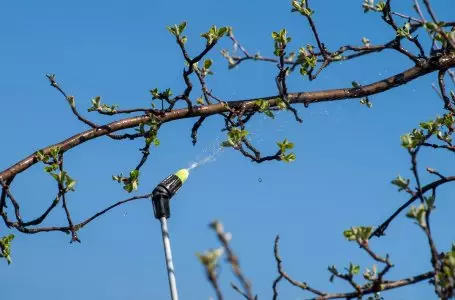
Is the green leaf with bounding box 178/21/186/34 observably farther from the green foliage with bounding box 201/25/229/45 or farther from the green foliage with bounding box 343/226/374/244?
the green foliage with bounding box 343/226/374/244

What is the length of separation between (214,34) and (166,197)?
785 millimetres

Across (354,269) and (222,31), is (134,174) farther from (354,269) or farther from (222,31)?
(354,269)

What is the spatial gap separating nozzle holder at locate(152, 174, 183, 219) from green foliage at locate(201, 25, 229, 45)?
64cm

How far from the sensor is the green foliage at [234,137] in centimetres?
326

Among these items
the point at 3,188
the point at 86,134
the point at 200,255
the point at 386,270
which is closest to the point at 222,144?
the point at 86,134

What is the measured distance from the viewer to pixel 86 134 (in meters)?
3.55

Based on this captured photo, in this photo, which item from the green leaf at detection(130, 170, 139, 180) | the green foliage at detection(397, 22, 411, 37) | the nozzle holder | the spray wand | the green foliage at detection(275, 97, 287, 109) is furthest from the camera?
the green leaf at detection(130, 170, 139, 180)

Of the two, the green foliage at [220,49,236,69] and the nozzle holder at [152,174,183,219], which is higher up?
the green foliage at [220,49,236,69]

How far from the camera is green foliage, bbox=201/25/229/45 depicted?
3.36 m

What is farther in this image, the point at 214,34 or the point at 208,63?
the point at 208,63

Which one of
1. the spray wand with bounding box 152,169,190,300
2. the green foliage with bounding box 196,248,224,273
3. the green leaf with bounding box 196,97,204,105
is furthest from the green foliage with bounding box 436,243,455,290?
the green leaf with bounding box 196,97,204,105

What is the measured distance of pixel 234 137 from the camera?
3301mm

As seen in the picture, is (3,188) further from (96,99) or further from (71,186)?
(96,99)

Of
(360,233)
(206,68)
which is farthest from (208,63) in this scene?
(360,233)
